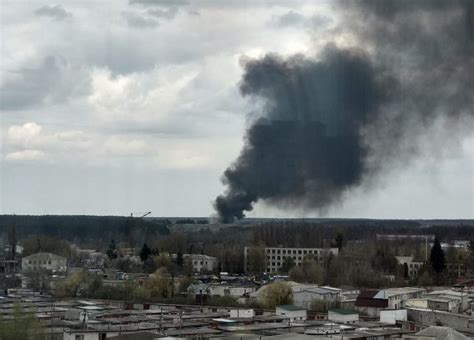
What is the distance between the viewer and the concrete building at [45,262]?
35938 millimetres

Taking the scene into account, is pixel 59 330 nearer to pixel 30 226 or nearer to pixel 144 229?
pixel 144 229

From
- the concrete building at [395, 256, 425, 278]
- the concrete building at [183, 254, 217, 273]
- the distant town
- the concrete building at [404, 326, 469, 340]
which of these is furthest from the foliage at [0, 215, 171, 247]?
the concrete building at [404, 326, 469, 340]

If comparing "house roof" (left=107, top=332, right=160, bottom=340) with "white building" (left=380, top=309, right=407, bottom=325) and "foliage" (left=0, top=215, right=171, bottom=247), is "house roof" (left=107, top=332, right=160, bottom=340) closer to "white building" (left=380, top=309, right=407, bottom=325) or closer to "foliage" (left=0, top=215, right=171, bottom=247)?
"white building" (left=380, top=309, right=407, bottom=325)

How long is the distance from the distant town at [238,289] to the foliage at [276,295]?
1.5 inches

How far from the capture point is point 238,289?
26.5m

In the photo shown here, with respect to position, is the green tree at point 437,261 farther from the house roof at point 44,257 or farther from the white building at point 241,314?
the house roof at point 44,257

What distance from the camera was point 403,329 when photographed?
1752 cm

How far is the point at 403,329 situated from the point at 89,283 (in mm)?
12222

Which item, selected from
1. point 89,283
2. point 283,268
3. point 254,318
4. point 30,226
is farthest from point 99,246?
point 254,318

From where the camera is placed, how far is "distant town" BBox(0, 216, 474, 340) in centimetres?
1638

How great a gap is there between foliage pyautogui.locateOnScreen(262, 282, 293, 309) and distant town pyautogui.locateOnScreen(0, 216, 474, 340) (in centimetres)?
4

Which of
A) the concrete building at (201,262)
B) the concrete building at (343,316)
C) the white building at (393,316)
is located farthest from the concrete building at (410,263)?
the concrete building at (343,316)

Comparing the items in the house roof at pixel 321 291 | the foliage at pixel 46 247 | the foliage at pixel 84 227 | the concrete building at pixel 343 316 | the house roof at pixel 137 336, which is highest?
the foliage at pixel 84 227

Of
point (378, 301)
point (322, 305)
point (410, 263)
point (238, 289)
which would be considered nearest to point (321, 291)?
point (322, 305)
